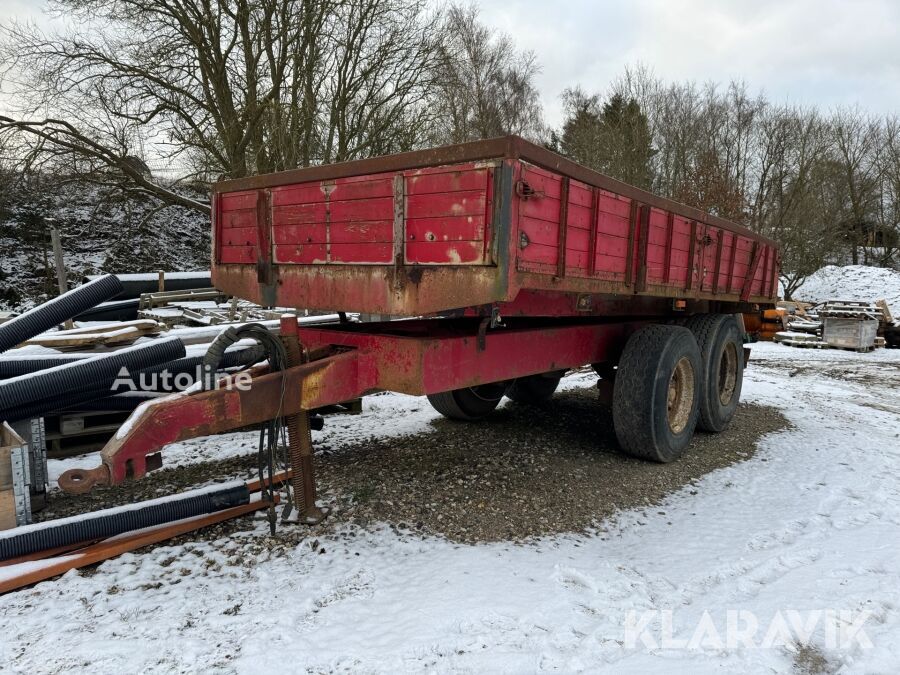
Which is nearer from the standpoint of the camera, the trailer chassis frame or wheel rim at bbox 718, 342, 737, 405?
the trailer chassis frame

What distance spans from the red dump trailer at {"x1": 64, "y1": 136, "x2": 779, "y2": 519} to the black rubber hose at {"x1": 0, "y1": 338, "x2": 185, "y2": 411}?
70cm

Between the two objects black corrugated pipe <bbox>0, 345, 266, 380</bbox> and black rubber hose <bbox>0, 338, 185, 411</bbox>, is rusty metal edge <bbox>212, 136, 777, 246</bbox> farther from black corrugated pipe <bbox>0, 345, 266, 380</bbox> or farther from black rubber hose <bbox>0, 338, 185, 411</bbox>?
black rubber hose <bbox>0, 338, 185, 411</bbox>

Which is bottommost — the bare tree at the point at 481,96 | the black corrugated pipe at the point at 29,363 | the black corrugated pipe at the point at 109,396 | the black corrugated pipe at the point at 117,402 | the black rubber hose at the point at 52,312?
the black corrugated pipe at the point at 117,402

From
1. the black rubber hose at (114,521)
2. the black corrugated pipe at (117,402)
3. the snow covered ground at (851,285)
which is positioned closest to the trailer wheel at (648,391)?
the black rubber hose at (114,521)

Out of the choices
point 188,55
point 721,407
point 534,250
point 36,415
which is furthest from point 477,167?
point 188,55

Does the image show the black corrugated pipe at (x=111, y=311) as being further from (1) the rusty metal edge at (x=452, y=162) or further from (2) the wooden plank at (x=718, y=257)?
(2) the wooden plank at (x=718, y=257)

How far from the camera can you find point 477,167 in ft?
8.81

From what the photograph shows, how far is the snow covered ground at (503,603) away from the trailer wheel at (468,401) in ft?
6.95

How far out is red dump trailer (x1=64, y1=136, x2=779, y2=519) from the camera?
106 inches

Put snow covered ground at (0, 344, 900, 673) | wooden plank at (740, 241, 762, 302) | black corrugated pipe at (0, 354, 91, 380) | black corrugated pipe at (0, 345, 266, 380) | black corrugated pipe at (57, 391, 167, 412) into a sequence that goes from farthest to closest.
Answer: wooden plank at (740, 241, 762, 302) → black corrugated pipe at (57, 391, 167, 412) → black corrugated pipe at (0, 354, 91, 380) → black corrugated pipe at (0, 345, 266, 380) → snow covered ground at (0, 344, 900, 673)

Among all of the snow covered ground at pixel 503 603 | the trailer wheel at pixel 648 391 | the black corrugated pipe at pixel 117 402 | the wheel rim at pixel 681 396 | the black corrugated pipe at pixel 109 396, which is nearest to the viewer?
the snow covered ground at pixel 503 603

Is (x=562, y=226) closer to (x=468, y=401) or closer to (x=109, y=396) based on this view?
(x=468, y=401)

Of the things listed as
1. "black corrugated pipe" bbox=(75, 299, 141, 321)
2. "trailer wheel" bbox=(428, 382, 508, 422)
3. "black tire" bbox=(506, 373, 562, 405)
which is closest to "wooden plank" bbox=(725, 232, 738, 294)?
"black tire" bbox=(506, 373, 562, 405)

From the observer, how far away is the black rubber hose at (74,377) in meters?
3.06
